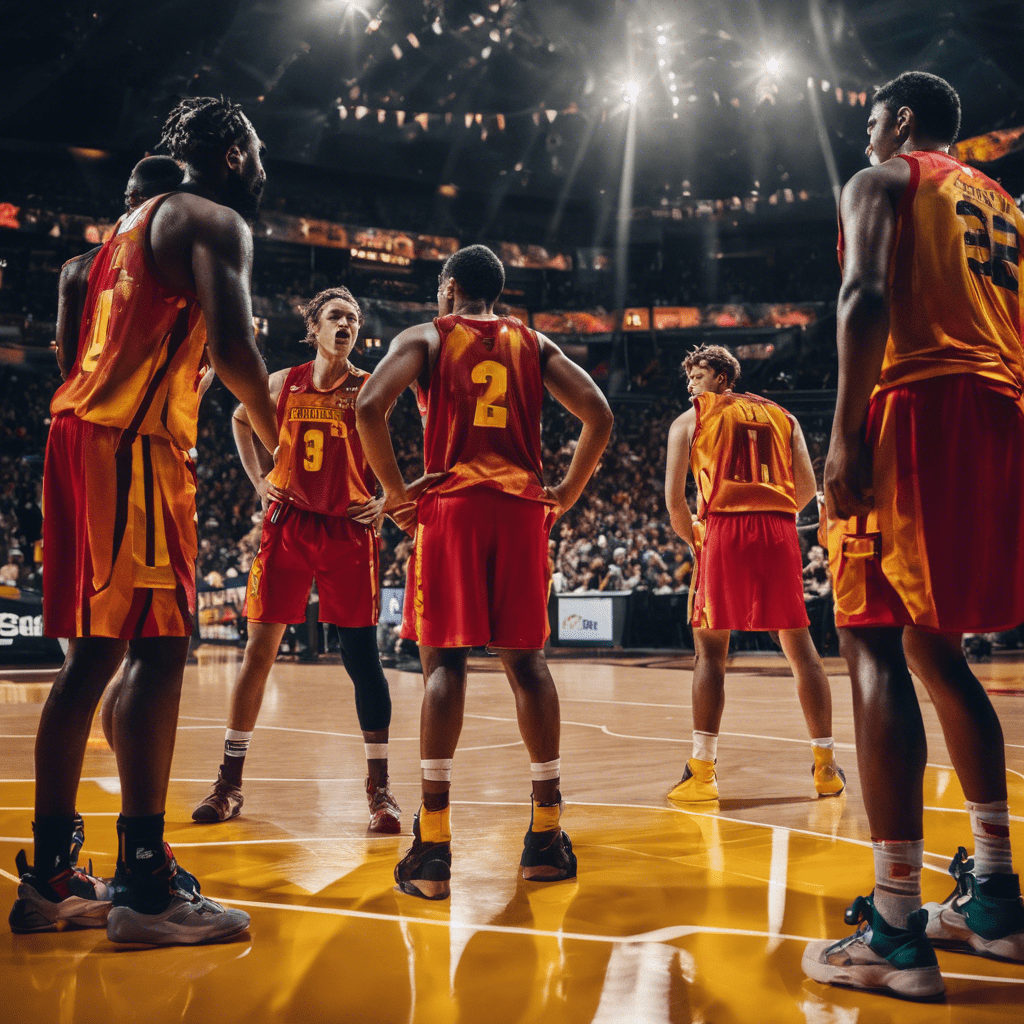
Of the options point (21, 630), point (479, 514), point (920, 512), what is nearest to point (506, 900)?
point (479, 514)

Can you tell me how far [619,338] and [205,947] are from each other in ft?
97.9

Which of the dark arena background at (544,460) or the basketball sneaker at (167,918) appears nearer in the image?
the dark arena background at (544,460)

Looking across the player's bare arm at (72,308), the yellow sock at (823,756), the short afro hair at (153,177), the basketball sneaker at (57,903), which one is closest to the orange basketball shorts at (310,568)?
the player's bare arm at (72,308)

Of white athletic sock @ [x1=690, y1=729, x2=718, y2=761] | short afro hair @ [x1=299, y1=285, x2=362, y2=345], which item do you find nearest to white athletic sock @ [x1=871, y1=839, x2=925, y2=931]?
white athletic sock @ [x1=690, y1=729, x2=718, y2=761]

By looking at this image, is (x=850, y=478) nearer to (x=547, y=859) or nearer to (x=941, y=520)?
(x=941, y=520)

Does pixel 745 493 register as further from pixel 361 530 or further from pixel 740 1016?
pixel 740 1016

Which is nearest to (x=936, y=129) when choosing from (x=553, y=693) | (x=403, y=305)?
(x=553, y=693)

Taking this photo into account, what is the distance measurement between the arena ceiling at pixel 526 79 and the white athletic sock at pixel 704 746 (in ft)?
73.2

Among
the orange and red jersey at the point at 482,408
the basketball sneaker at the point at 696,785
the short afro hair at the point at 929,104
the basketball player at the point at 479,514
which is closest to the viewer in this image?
the short afro hair at the point at 929,104

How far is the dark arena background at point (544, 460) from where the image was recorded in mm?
2090

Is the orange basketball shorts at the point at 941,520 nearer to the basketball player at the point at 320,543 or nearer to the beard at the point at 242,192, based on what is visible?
the beard at the point at 242,192

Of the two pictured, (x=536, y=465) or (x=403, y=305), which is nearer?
(x=536, y=465)

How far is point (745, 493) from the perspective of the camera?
14.1 feet

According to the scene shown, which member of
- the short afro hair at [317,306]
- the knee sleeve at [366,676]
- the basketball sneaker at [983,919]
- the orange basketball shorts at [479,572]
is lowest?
the basketball sneaker at [983,919]
